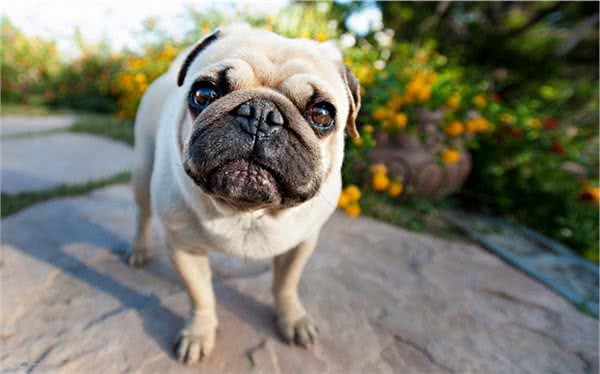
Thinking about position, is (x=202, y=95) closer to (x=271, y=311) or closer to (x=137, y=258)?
(x=271, y=311)

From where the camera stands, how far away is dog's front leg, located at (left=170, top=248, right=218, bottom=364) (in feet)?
5.17

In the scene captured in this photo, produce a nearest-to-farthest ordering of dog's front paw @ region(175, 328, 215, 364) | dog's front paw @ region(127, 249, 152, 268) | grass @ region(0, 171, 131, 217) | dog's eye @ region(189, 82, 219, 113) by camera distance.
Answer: dog's eye @ region(189, 82, 219, 113) → dog's front paw @ region(175, 328, 215, 364) → dog's front paw @ region(127, 249, 152, 268) → grass @ region(0, 171, 131, 217)

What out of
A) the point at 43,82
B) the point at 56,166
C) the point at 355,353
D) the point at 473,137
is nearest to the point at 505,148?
the point at 473,137

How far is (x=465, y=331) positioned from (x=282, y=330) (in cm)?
102

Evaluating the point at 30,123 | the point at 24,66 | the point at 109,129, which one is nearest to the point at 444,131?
the point at 109,129

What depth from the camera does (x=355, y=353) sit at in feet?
5.62

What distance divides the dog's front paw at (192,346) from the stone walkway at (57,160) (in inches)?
97.4

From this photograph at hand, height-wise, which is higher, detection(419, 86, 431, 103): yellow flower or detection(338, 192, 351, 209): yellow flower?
detection(419, 86, 431, 103): yellow flower

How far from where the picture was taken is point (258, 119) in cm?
118

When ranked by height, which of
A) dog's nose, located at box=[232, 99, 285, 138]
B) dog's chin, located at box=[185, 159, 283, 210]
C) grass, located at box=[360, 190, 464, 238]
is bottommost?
grass, located at box=[360, 190, 464, 238]

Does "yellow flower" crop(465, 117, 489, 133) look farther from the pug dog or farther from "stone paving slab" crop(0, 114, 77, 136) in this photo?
"stone paving slab" crop(0, 114, 77, 136)

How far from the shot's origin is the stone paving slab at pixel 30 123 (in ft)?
17.7

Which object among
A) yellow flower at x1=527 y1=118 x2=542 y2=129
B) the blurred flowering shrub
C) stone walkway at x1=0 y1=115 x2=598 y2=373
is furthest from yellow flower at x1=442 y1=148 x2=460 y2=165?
the blurred flowering shrub

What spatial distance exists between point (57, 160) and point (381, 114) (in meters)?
3.63
